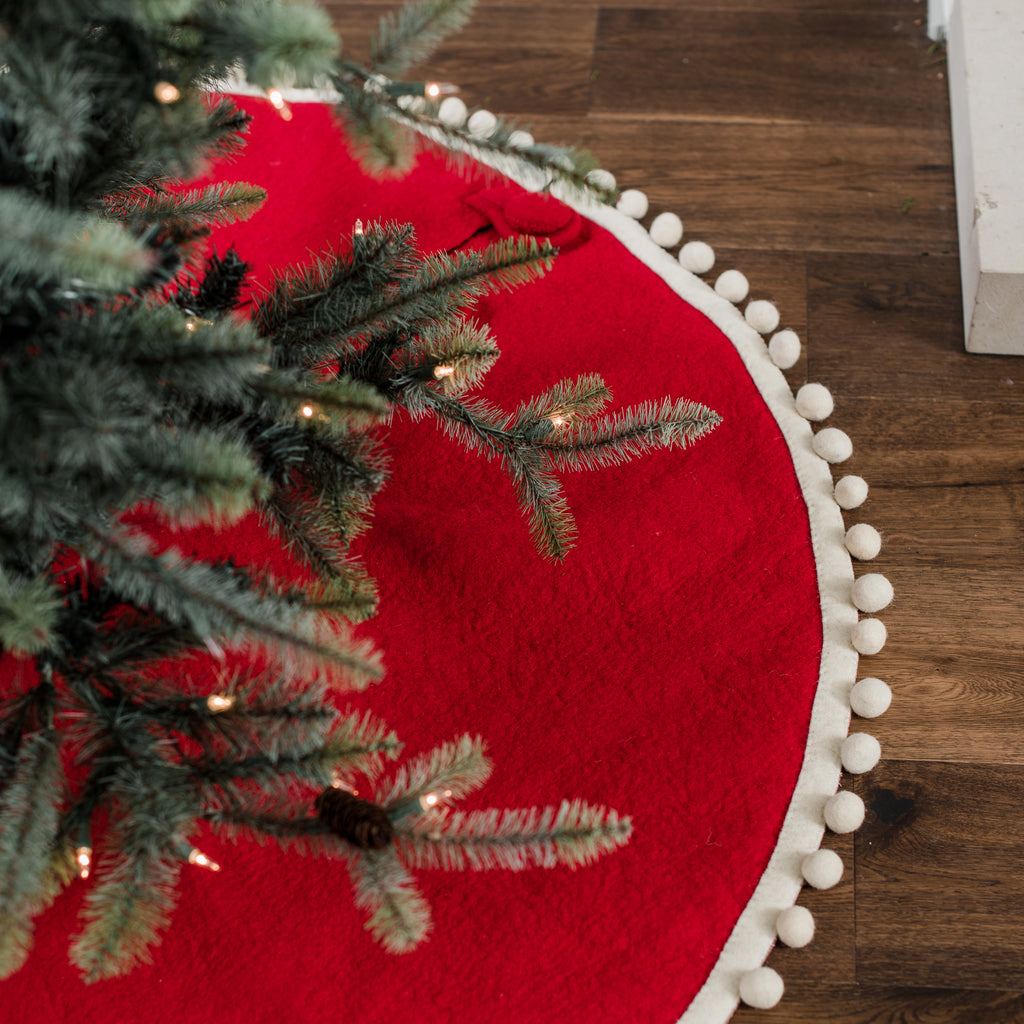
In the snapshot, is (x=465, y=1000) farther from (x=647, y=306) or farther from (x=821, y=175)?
(x=821, y=175)

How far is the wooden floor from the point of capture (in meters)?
0.99

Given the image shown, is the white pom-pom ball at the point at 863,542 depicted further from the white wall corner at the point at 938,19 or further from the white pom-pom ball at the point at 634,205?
the white wall corner at the point at 938,19

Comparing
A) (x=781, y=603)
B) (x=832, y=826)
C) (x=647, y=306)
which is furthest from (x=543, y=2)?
(x=832, y=826)

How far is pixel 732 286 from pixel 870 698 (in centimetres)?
56

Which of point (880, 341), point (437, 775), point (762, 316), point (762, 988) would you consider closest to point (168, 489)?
point (437, 775)

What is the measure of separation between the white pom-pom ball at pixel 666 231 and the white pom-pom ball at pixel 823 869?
81 cm

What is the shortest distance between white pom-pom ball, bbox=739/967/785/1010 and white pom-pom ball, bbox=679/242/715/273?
2.81 feet

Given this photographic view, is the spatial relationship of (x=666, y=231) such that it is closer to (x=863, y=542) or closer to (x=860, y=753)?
(x=863, y=542)

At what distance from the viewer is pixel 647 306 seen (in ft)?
4.45

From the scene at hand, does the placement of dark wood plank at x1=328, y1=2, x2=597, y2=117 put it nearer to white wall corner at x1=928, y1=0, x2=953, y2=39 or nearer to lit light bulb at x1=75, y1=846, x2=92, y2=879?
white wall corner at x1=928, y1=0, x2=953, y2=39

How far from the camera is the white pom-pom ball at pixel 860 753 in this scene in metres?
1.04

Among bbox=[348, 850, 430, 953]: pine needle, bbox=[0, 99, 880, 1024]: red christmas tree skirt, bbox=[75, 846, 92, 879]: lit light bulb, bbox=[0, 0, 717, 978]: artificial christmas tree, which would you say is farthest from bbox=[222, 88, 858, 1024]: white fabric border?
bbox=[75, 846, 92, 879]: lit light bulb

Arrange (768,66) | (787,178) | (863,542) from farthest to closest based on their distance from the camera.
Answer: (768,66) < (787,178) < (863,542)

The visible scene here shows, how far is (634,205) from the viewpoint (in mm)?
1444
